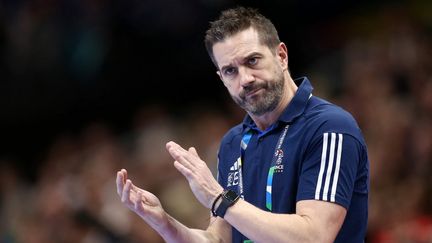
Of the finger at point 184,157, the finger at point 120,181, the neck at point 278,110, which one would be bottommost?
the finger at point 120,181

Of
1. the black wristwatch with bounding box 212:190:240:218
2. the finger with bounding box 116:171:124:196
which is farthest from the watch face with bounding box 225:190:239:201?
the finger with bounding box 116:171:124:196

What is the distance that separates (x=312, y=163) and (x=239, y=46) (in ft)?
2.55

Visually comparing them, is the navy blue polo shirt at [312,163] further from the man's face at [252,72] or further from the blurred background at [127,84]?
the blurred background at [127,84]

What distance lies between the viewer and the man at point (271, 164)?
4.70 meters

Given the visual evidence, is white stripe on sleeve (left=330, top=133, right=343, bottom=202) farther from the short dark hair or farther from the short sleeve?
the short dark hair

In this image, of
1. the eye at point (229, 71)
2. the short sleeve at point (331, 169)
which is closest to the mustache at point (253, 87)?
the eye at point (229, 71)

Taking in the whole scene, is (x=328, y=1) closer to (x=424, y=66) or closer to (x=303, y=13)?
(x=303, y=13)

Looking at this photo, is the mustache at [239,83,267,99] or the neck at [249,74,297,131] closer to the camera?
the mustache at [239,83,267,99]

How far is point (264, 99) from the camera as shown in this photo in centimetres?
506

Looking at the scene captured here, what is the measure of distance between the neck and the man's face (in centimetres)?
7

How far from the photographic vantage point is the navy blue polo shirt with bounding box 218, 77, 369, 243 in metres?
4.81

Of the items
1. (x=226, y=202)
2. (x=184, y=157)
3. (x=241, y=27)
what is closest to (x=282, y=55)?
(x=241, y=27)

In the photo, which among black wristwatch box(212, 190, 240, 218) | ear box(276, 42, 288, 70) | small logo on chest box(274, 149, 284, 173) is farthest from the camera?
ear box(276, 42, 288, 70)

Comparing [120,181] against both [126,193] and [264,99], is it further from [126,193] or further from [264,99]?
[264,99]
